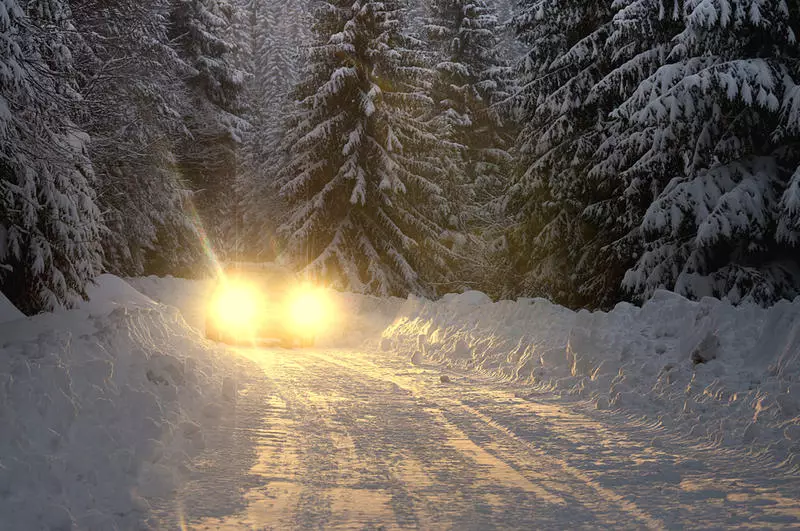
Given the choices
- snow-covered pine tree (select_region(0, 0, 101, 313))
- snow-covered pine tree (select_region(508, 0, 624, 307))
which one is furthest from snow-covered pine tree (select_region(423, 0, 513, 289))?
snow-covered pine tree (select_region(0, 0, 101, 313))

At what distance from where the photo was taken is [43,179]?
10.2 metres

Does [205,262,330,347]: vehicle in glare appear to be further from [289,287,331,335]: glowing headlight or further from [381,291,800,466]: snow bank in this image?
[381,291,800,466]: snow bank

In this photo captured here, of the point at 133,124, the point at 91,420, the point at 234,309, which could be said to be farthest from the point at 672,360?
the point at 234,309

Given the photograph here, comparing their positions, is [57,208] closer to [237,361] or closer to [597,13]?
[237,361]

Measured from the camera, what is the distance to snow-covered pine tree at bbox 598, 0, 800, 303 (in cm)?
1129

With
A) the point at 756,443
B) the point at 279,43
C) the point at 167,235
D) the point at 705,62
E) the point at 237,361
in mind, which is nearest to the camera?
the point at 756,443

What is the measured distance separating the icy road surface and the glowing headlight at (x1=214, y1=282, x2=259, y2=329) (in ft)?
29.5

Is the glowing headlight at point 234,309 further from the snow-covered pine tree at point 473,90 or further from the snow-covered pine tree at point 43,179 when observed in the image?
the snow-covered pine tree at point 473,90

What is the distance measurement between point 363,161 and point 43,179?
1502 cm

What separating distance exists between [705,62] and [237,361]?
10564mm

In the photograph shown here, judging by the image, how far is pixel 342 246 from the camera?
24328mm

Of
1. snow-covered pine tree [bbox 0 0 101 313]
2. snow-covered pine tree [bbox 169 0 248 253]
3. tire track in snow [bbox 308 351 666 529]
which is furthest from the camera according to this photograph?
snow-covered pine tree [bbox 169 0 248 253]

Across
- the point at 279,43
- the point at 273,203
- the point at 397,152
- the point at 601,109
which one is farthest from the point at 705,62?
the point at 279,43

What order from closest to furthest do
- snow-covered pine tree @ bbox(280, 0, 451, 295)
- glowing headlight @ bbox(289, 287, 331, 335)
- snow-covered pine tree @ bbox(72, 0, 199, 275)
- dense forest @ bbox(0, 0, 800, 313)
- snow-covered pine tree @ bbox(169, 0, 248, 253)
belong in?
1. dense forest @ bbox(0, 0, 800, 313)
2. snow-covered pine tree @ bbox(72, 0, 199, 275)
3. glowing headlight @ bbox(289, 287, 331, 335)
4. snow-covered pine tree @ bbox(280, 0, 451, 295)
5. snow-covered pine tree @ bbox(169, 0, 248, 253)
